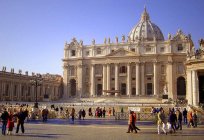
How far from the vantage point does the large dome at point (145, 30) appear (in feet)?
339

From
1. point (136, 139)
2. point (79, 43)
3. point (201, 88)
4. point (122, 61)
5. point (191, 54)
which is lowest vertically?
point (136, 139)

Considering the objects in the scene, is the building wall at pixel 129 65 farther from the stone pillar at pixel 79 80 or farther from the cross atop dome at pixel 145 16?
the cross atop dome at pixel 145 16

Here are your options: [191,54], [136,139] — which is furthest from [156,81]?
[136,139]

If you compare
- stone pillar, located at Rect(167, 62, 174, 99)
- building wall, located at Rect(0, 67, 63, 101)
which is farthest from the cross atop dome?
building wall, located at Rect(0, 67, 63, 101)

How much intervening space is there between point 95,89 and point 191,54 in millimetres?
53956

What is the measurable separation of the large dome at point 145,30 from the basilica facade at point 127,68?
70.1 ft

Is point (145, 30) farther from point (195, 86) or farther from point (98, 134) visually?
point (98, 134)

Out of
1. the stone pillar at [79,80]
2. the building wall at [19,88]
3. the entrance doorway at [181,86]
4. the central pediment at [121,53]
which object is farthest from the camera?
the stone pillar at [79,80]

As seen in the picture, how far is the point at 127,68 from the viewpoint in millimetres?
79562

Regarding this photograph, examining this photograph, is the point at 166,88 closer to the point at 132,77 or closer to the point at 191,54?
the point at 132,77

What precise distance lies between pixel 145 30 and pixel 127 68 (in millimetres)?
29504

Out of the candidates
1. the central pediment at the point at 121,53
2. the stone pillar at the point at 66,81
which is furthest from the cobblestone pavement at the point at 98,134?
the stone pillar at the point at 66,81

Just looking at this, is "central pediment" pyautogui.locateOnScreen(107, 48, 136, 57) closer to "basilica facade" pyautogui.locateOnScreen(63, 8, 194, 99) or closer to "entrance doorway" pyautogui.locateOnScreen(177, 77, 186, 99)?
"basilica facade" pyautogui.locateOnScreen(63, 8, 194, 99)

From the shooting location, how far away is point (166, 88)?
74188 millimetres
